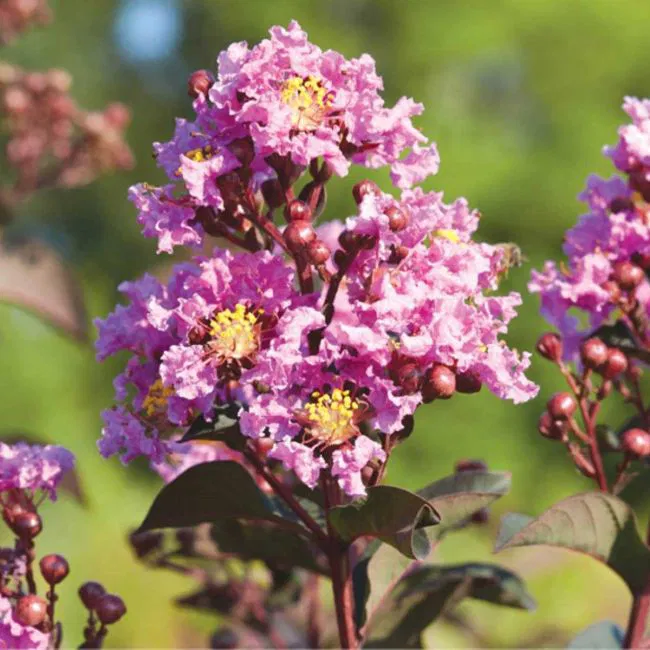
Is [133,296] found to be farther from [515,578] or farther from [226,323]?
[515,578]

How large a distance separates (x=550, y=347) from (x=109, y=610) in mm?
518

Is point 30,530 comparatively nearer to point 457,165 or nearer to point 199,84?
point 199,84

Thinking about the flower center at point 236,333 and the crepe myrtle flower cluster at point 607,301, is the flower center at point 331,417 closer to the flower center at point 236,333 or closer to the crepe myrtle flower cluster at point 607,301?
the flower center at point 236,333

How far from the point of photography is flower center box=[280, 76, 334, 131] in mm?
946

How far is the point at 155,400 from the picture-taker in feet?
3.40

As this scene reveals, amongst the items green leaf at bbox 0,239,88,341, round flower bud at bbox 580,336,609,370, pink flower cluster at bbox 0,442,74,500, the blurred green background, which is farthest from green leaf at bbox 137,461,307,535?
the blurred green background

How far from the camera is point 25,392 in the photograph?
8.48 meters

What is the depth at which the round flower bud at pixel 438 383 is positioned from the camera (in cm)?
92

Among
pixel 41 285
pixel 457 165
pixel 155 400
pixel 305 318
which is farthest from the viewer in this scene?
pixel 457 165

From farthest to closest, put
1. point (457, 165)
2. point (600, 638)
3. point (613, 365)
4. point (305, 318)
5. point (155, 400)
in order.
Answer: point (457, 165) → point (600, 638) → point (613, 365) → point (155, 400) → point (305, 318)

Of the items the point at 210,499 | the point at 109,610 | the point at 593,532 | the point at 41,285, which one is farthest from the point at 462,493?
the point at 41,285

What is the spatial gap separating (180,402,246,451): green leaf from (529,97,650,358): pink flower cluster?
0.40 m

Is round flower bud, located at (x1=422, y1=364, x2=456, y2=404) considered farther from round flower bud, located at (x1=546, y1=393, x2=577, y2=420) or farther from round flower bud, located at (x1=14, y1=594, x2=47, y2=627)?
round flower bud, located at (x1=14, y1=594, x2=47, y2=627)

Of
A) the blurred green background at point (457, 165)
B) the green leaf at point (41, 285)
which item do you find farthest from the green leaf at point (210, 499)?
the blurred green background at point (457, 165)
